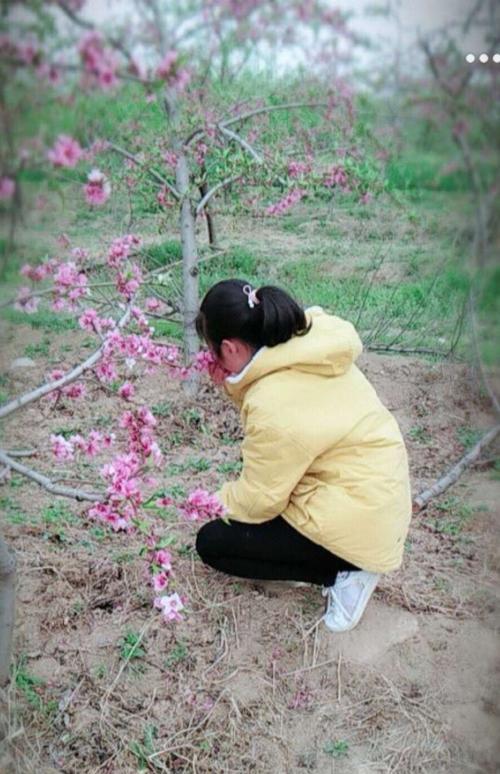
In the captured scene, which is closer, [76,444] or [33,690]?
[76,444]

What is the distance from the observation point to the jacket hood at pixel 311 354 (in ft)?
5.22

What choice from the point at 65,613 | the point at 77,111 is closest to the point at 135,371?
the point at 65,613

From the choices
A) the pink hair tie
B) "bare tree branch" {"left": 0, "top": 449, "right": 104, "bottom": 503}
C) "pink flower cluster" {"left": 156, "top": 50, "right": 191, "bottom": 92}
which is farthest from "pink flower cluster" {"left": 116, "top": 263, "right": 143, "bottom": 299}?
"pink flower cluster" {"left": 156, "top": 50, "right": 191, "bottom": 92}

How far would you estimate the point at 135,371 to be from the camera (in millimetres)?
2475

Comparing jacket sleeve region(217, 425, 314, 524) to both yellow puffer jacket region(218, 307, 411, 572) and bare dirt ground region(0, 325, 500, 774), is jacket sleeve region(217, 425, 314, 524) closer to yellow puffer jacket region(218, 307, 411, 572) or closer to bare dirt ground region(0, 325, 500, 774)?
yellow puffer jacket region(218, 307, 411, 572)

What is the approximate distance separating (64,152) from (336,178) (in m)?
1.00

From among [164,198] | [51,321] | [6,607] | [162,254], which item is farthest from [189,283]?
[6,607]

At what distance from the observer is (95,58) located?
3.05 feet

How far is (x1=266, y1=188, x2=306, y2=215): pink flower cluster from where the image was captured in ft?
6.61

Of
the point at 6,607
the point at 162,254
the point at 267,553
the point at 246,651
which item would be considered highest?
the point at 162,254

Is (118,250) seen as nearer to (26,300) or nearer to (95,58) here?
(26,300)

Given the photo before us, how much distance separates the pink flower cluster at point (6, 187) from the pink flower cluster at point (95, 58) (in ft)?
0.49

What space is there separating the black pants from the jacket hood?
0.36m

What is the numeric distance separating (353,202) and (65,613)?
46.2 inches
